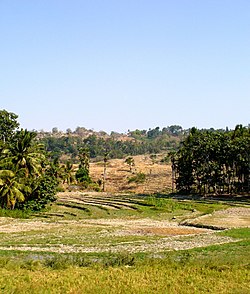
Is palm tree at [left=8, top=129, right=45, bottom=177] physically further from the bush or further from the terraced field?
the bush

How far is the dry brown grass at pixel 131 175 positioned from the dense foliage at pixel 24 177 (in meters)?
46.9

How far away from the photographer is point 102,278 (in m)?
21.5

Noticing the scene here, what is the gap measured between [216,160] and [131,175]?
5191 cm

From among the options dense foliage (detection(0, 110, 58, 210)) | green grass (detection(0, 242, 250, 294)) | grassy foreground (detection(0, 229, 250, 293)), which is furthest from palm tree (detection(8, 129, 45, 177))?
green grass (detection(0, 242, 250, 294))

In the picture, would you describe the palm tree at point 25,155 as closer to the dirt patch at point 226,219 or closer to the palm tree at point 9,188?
the palm tree at point 9,188

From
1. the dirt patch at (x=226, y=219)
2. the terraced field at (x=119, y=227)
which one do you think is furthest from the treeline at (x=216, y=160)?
the dirt patch at (x=226, y=219)

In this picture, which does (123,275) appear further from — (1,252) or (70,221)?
(70,221)

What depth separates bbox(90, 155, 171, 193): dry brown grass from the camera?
11669 cm

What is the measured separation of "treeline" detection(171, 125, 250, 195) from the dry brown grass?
17.5 meters

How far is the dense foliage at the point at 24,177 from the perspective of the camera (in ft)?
194

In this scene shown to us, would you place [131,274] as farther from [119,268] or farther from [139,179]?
[139,179]

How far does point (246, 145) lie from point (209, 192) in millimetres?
17851

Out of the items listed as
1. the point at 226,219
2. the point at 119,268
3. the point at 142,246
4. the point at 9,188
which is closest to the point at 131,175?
the point at 9,188

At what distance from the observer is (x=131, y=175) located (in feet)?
449
